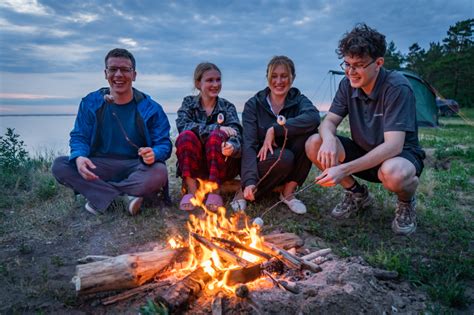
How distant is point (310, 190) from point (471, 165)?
3.63 metres

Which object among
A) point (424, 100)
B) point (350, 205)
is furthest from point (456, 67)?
point (350, 205)

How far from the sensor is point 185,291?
2.29 m

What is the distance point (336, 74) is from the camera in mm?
14938

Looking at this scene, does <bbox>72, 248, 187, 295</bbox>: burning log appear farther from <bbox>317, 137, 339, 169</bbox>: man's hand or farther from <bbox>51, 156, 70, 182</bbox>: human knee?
<bbox>51, 156, 70, 182</bbox>: human knee

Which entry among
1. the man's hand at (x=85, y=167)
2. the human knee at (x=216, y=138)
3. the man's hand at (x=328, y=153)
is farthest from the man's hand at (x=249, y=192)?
the man's hand at (x=85, y=167)

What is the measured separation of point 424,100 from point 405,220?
12.4m

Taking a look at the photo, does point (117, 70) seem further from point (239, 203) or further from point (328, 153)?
point (328, 153)

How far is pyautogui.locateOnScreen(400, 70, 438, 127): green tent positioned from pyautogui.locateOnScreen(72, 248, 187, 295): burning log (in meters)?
13.6

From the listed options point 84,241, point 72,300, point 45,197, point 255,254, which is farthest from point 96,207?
point 255,254

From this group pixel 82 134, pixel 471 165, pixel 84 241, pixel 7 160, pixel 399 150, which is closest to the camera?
pixel 399 150

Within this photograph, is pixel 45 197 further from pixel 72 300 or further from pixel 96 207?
pixel 72 300

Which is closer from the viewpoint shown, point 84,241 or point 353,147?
point 84,241

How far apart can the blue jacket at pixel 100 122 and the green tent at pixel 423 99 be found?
11.7 meters

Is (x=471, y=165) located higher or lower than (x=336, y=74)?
lower
